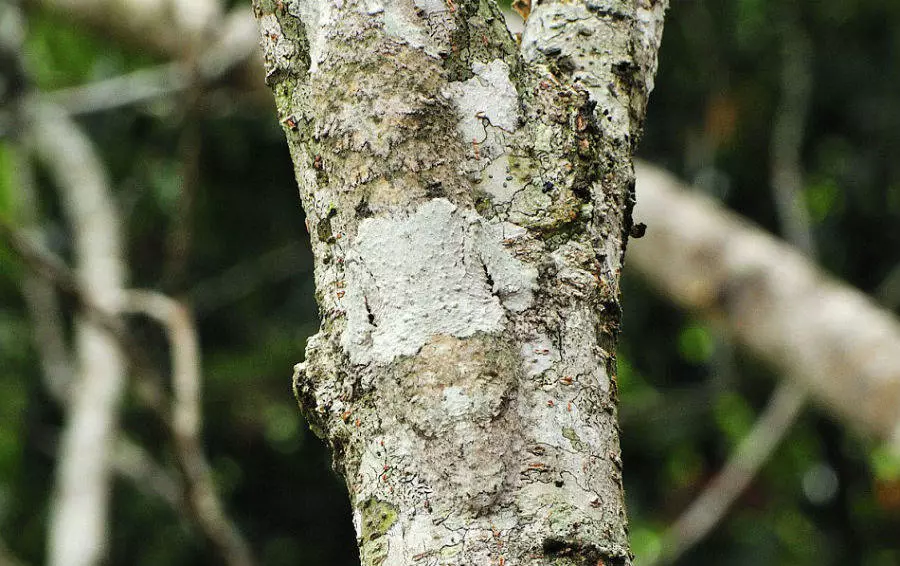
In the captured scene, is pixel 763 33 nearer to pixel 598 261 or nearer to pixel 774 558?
pixel 774 558

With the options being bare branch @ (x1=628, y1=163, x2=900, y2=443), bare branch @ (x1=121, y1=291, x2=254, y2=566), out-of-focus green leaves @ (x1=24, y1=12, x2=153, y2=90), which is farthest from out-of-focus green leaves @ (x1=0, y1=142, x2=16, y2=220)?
bare branch @ (x1=628, y1=163, x2=900, y2=443)

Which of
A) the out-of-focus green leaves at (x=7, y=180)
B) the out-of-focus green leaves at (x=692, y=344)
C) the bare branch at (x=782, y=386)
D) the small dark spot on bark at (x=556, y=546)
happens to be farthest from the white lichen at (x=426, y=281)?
the out-of-focus green leaves at (x=7, y=180)

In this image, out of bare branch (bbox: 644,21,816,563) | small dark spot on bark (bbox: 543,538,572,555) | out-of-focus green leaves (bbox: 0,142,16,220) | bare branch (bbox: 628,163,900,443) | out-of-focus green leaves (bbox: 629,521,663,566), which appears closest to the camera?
small dark spot on bark (bbox: 543,538,572,555)

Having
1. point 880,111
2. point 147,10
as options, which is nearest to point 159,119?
point 147,10

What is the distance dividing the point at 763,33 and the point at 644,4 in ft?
11.1

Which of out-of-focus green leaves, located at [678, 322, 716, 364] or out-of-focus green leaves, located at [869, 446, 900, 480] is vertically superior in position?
out-of-focus green leaves, located at [678, 322, 716, 364]

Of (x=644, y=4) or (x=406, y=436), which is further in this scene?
(x=644, y=4)

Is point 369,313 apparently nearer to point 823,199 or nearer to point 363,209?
point 363,209

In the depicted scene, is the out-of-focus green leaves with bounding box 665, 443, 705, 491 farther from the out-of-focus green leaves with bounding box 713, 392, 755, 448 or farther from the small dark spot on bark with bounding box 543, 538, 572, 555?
the small dark spot on bark with bounding box 543, 538, 572, 555

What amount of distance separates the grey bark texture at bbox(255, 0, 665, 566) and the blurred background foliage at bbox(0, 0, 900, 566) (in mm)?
2800

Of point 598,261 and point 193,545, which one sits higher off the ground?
point 193,545

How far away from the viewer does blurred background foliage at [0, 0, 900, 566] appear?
3777 mm

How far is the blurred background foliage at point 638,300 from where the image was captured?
3.78 meters

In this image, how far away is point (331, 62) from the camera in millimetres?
680
